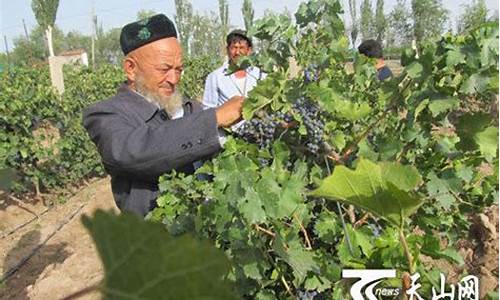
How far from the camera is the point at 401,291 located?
1.34m

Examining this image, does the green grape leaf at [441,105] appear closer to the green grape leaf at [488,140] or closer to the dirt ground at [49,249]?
the green grape leaf at [488,140]

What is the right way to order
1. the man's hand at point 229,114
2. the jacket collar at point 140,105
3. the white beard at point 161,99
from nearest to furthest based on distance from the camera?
the man's hand at point 229,114
the jacket collar at point 140,105
the white beard at point 161,99

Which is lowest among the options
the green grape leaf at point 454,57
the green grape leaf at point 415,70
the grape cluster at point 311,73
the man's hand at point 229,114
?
the man's hand at point 229,114

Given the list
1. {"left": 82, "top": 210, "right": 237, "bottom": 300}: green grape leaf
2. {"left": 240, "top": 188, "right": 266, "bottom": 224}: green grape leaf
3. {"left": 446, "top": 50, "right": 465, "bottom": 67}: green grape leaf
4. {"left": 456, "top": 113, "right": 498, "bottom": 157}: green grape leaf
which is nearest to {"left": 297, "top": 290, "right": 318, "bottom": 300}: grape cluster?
{"left": 240, "top": 188, "right": 266, "bottom": 224}: green grape leaf

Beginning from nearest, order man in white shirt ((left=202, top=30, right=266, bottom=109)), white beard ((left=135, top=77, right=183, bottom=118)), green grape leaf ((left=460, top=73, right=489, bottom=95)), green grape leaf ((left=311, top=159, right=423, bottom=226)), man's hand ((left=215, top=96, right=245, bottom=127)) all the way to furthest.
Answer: green grape leaf ((left=311, top=159, right=423, bottom=226)) → green grape leaf ((left=460, top=73, right=489, bottom=95)) → man's hand ((left=215, top=96, right=245, bottom=127)) → white beard ((left=135, top=77, right=183, bottom=118)) → man in white shirt ((left=202, top=30, right=266, bottom=109))

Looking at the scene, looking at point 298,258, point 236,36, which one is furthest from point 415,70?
point 236,36

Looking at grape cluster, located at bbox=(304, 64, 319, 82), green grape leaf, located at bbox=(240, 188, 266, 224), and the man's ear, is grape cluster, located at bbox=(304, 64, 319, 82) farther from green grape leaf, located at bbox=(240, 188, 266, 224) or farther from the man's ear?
the man's ear

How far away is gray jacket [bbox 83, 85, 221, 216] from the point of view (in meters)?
1.76

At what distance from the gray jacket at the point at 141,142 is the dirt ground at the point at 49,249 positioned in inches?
72.8

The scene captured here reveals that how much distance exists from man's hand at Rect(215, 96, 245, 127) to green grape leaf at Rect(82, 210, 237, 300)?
1358 mm

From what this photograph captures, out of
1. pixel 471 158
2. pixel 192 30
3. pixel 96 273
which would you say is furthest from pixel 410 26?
pixel 471 158

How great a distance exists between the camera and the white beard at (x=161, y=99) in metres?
2.26

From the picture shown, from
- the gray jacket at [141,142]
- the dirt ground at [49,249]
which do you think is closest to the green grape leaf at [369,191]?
the gray jacket at [141,142]

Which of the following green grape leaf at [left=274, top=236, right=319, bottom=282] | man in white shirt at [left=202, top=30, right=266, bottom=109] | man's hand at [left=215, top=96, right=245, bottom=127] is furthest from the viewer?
man in white shirt at [left=202, top=30, right=266, bottom=109]
